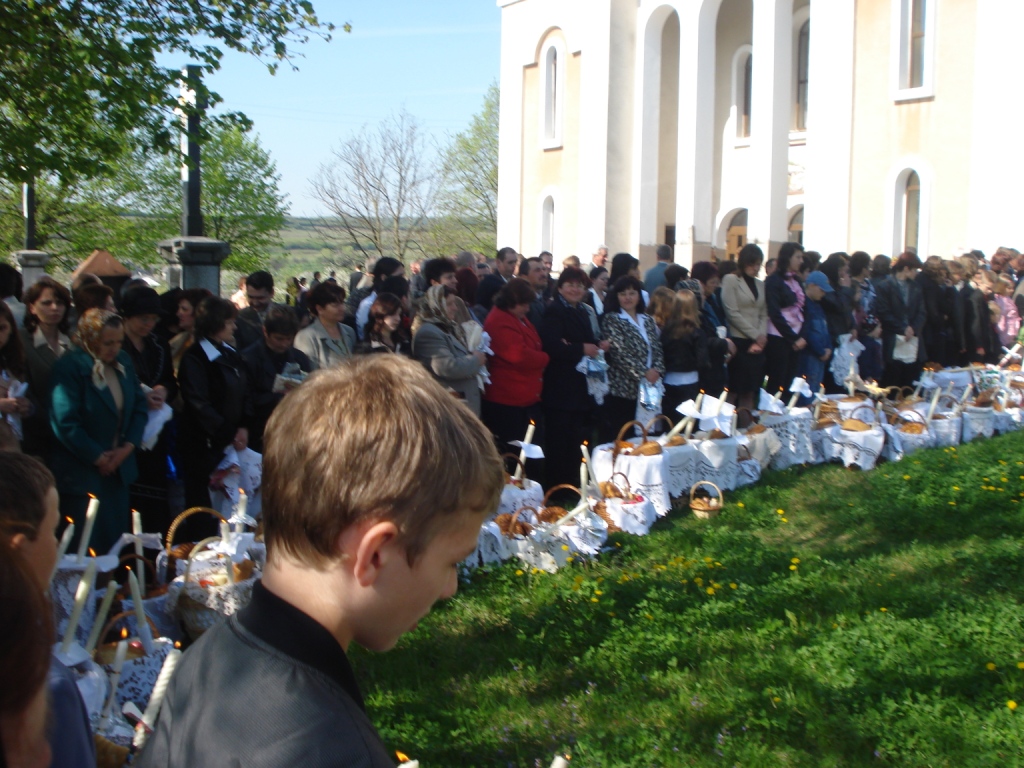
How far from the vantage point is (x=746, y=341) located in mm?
10523

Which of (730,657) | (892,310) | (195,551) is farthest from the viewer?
(892,310)

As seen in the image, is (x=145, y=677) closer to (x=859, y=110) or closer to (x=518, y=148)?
(x=859, y=110)

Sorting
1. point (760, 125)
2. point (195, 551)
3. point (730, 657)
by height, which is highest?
point (760, 125)

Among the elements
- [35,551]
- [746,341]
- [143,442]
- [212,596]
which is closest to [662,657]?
[212,596]

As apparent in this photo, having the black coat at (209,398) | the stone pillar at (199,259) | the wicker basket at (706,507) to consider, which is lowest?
the wicker basket at (706,507)

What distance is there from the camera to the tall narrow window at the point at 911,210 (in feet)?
69.4

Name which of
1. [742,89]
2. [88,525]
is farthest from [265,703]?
[742,89]

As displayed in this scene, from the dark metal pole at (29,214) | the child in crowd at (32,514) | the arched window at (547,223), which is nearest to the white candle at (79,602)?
the child in crowd at (32,514)

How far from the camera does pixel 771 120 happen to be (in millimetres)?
23984

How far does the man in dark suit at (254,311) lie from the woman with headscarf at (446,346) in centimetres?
105

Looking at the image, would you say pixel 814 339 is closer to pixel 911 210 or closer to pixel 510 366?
pixel 510 366

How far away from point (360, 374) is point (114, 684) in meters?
2.84

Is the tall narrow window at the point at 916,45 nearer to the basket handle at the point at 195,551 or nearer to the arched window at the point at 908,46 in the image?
the arched window at the point at 908,46

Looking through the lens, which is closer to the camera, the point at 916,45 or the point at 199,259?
the point at 199,259
